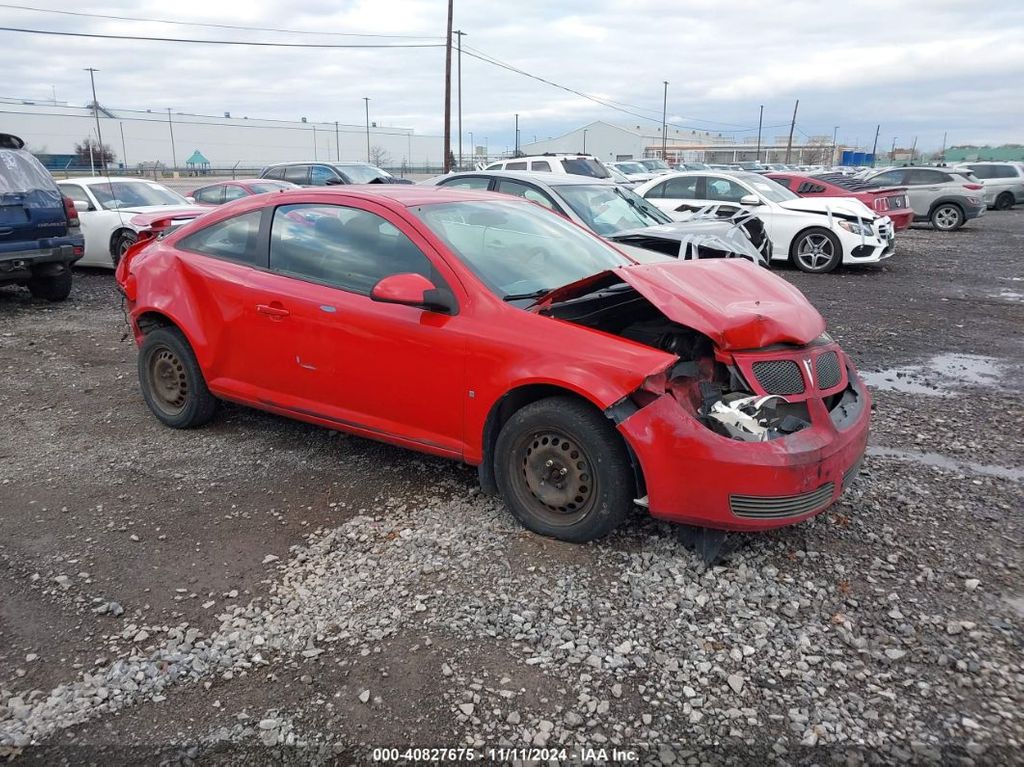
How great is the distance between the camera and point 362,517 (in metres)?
4.02

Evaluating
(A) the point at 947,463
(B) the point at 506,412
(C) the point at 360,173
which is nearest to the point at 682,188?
(C) the point at 360,173

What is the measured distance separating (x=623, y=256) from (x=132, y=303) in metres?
3.29

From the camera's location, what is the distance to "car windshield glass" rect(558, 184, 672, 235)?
839 cm

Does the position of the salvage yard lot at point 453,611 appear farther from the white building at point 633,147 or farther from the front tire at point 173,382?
the white building at point 633,147

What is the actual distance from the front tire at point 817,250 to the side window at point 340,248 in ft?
32.7

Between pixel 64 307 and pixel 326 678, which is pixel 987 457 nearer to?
pixel 326 678

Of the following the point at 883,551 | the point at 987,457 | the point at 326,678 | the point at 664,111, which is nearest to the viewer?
the point at 326,678

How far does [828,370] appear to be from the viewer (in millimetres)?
3668

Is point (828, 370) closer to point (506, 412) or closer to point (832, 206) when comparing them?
point (506, 412)

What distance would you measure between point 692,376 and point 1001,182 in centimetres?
3000

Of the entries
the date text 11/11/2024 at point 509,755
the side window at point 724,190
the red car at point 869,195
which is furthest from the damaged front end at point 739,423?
the red car at point 869,195

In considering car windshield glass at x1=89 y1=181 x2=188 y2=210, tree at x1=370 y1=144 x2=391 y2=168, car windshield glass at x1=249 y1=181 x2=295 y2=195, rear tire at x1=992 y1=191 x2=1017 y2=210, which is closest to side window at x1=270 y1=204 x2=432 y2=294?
car windshield glass at x1=89 y1=181 x2=188 y2=210

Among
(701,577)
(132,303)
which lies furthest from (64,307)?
(701,577)

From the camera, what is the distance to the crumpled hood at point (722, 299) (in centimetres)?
344
